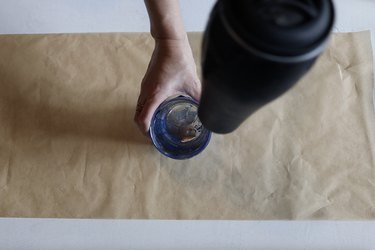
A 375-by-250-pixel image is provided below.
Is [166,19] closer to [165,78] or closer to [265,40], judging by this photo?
[165,78]

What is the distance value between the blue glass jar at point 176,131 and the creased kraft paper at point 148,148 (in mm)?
17

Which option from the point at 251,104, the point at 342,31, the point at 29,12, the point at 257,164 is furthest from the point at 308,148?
the point at 29,12

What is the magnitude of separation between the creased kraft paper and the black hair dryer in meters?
0.28

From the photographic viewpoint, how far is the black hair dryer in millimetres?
163

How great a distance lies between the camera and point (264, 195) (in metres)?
0.46

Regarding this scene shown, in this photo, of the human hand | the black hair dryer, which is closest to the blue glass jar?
the human hand

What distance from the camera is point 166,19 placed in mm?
438

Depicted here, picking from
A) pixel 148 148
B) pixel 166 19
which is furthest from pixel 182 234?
pixel 166 19

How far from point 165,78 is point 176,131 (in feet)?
0.21

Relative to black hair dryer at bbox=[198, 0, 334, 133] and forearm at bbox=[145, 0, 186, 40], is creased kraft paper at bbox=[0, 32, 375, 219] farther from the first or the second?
black hair dryer at bbox=[198, 0, 334, 133]

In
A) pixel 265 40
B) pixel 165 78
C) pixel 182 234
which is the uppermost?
pixel 265 40

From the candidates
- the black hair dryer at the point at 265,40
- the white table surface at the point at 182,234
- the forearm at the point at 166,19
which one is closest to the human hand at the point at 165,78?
the forearm at the point at 166,19

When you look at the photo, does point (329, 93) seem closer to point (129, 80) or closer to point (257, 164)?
point (257, 164)

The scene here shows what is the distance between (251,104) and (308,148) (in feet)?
0.94
